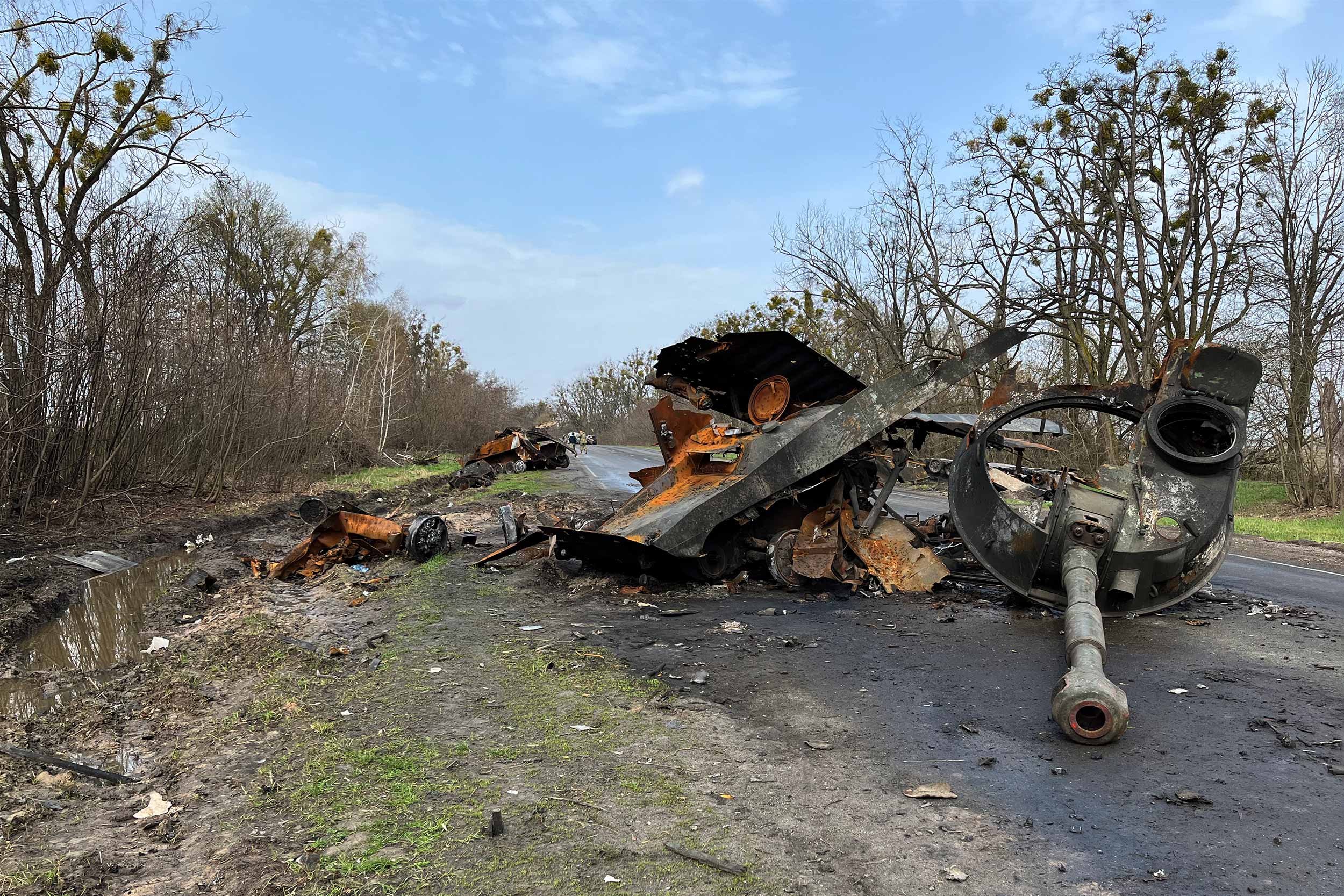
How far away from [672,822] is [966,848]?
1.18 meters

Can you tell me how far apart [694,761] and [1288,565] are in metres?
10.5

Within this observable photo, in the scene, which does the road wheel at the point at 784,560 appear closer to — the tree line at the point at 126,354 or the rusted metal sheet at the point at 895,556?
the rusted metal sheet at the point at 895,556

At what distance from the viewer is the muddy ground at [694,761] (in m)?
3.12

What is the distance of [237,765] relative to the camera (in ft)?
14.0

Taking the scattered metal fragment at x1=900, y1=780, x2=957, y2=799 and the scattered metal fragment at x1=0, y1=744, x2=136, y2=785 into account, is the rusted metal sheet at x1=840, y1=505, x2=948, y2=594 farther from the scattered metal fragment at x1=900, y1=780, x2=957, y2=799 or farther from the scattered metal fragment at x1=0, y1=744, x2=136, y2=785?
the scattered metal fragment at x1=0, y1=744, x2=136, y2=785

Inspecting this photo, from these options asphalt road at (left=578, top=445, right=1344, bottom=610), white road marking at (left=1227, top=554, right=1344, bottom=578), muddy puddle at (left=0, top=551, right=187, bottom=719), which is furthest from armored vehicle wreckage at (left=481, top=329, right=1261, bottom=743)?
muddy puddle at (left=0, top=551, right=187, bottom=719)

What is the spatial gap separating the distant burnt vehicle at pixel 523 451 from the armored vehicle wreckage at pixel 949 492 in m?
19.8

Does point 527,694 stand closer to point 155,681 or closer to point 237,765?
point 237,765

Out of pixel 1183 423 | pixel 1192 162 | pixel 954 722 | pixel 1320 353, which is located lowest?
pixel 954 722

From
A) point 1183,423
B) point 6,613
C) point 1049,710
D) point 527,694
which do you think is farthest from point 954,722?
point 6,613

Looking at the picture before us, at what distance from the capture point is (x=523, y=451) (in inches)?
1189

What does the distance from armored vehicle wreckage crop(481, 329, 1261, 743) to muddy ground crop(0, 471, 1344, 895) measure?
463mm

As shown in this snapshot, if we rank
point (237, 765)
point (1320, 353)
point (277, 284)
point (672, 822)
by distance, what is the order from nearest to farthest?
point (672, 822)
point (237, 765)
point (1320, 353)
point (277, 284)

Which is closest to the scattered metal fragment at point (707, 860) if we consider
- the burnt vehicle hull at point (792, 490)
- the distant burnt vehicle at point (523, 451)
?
the burnt vehicle hull at point (792, 490)
